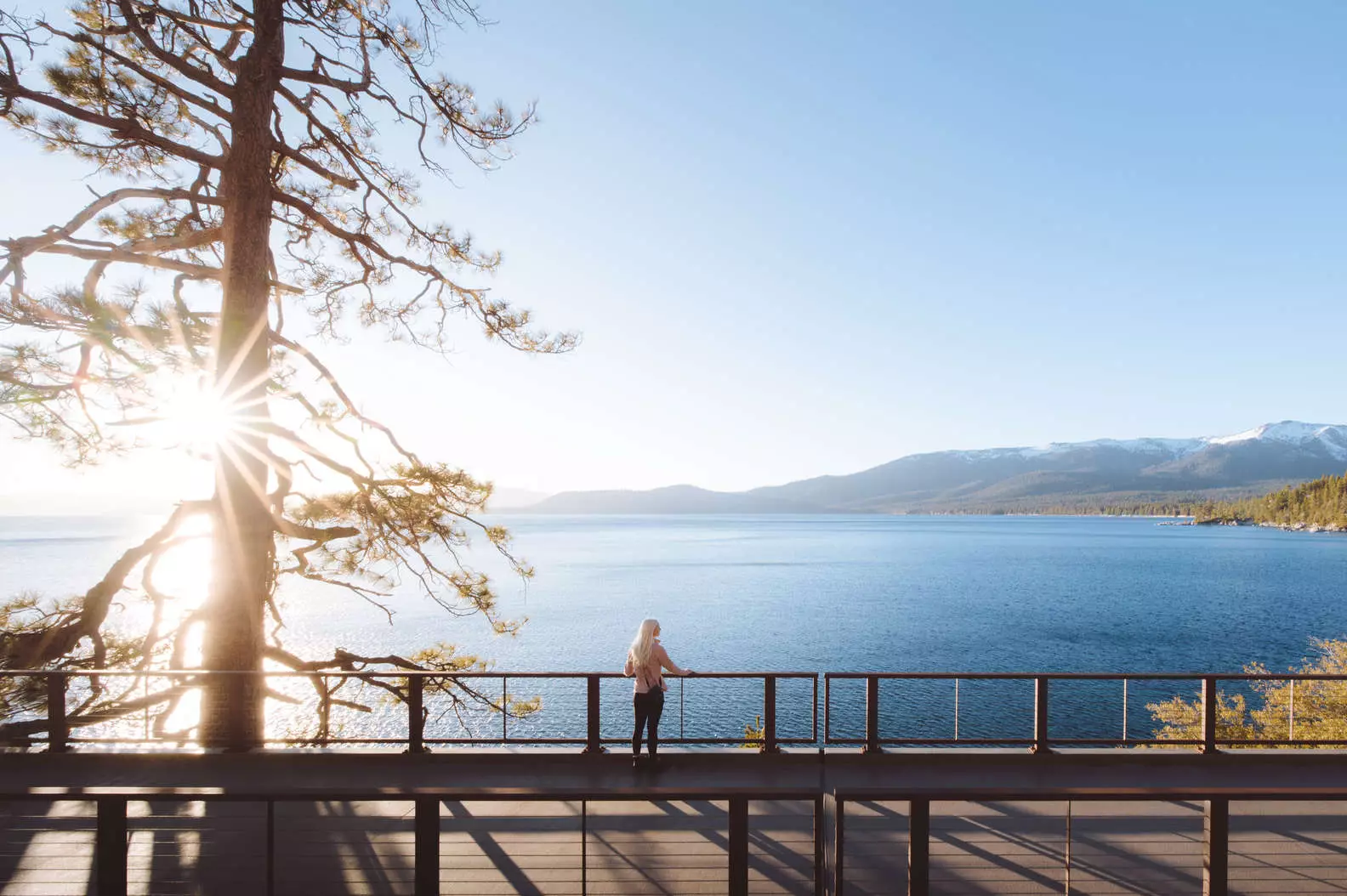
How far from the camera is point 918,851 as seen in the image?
11.1 feet

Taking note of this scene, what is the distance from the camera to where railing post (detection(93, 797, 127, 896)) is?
10.5ft

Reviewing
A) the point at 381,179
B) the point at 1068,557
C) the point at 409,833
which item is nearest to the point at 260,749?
the point at 409,833

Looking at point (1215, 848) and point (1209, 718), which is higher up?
point (1215, 848)

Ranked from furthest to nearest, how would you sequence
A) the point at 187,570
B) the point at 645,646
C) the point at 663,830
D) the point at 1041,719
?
the point at 187,570 → the point at 1041,719 → the point at 645,646 → the point at 663,830

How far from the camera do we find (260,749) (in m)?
6.81

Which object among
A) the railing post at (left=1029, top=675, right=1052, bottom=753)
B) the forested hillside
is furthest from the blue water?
the forested hillside

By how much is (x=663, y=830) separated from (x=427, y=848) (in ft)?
8.71

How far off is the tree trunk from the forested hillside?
18009 cm

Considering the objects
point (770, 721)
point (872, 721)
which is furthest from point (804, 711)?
point (770, 721)

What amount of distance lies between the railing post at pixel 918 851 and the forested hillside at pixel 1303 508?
17850 cm

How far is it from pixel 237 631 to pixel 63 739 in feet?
5.68

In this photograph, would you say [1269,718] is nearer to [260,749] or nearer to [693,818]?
[693,818]

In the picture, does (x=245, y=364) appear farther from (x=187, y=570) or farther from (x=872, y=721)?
(x=187, y=570)

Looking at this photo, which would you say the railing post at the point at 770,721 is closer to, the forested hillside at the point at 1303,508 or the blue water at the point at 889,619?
the blue water at the point at 889,619
